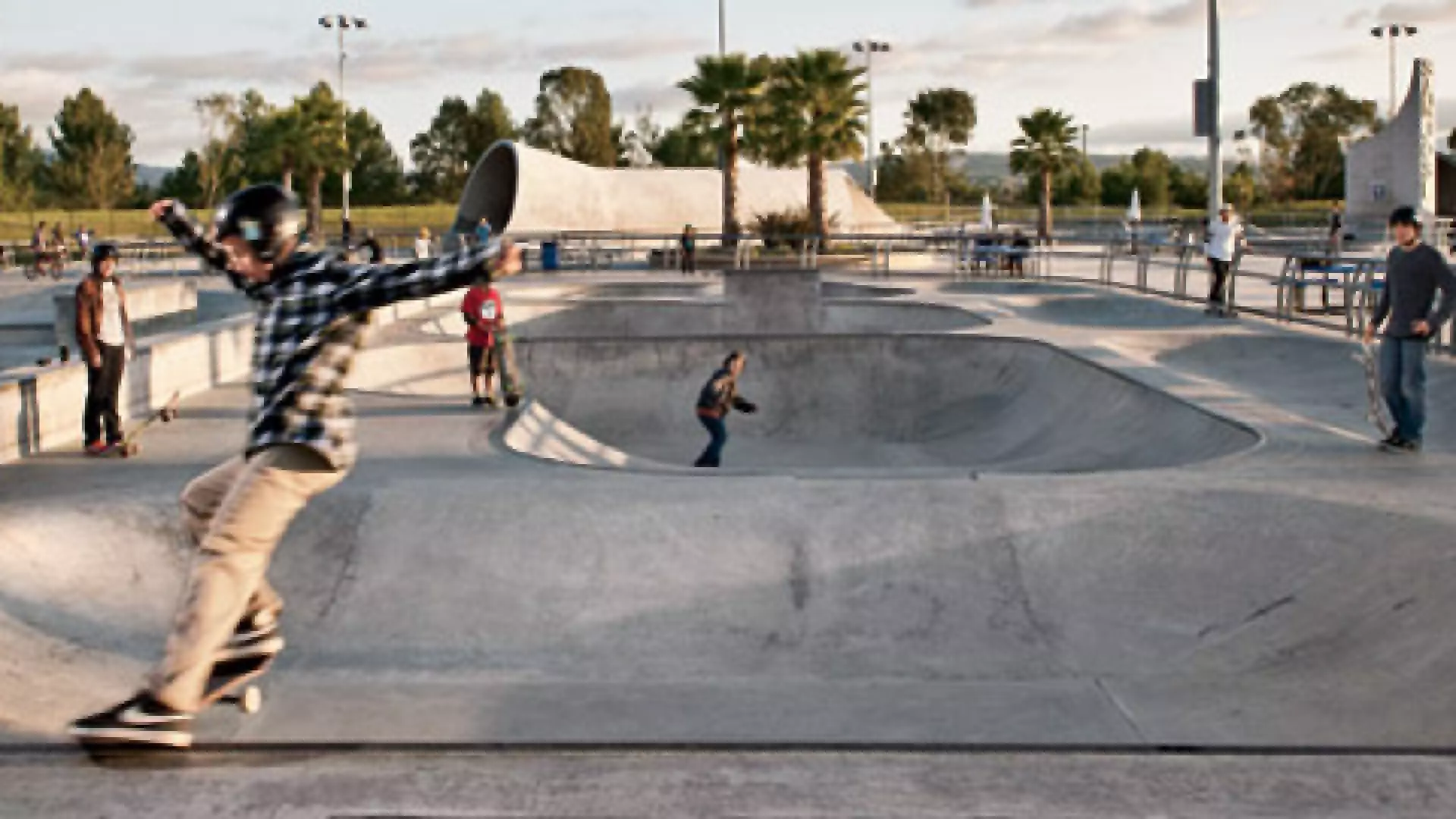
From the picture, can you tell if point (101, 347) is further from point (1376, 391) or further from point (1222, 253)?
point (1222, 253)

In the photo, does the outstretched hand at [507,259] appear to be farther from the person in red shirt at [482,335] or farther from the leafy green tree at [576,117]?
the leafy green tree at [576,117]

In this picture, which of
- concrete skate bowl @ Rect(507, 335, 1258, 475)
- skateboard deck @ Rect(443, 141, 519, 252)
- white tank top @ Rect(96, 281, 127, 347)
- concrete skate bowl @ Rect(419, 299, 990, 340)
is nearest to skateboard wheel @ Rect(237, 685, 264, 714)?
white tank top @ Rect(96, 281, 127, 347)

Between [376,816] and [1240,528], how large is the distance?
5059 millimetres

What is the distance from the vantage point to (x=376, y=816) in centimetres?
414

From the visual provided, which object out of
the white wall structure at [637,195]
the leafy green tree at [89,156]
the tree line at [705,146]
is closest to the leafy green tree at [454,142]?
the tree line at [705,146]

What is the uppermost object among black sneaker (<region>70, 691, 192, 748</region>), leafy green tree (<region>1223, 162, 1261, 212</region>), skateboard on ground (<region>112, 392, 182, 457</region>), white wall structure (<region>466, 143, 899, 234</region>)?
leafy green tree (<region>1223, 162, 1261, 212</region>)

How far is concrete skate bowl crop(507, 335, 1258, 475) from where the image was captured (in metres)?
16.1

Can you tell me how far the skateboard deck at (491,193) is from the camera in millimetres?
54969

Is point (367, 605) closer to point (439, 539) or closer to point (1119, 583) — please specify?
point (439, 539)

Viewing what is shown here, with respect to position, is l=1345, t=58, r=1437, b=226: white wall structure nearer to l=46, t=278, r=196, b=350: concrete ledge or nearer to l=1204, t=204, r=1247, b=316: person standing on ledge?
l=1204, t=204, r=1247, b=316: person standing on ledge

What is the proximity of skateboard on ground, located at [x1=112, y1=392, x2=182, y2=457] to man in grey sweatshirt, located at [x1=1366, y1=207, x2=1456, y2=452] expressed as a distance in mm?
8598

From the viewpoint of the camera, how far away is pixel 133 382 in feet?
42.0

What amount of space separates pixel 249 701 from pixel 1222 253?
1788 cm

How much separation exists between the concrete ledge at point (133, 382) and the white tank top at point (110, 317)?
24.4 inches
